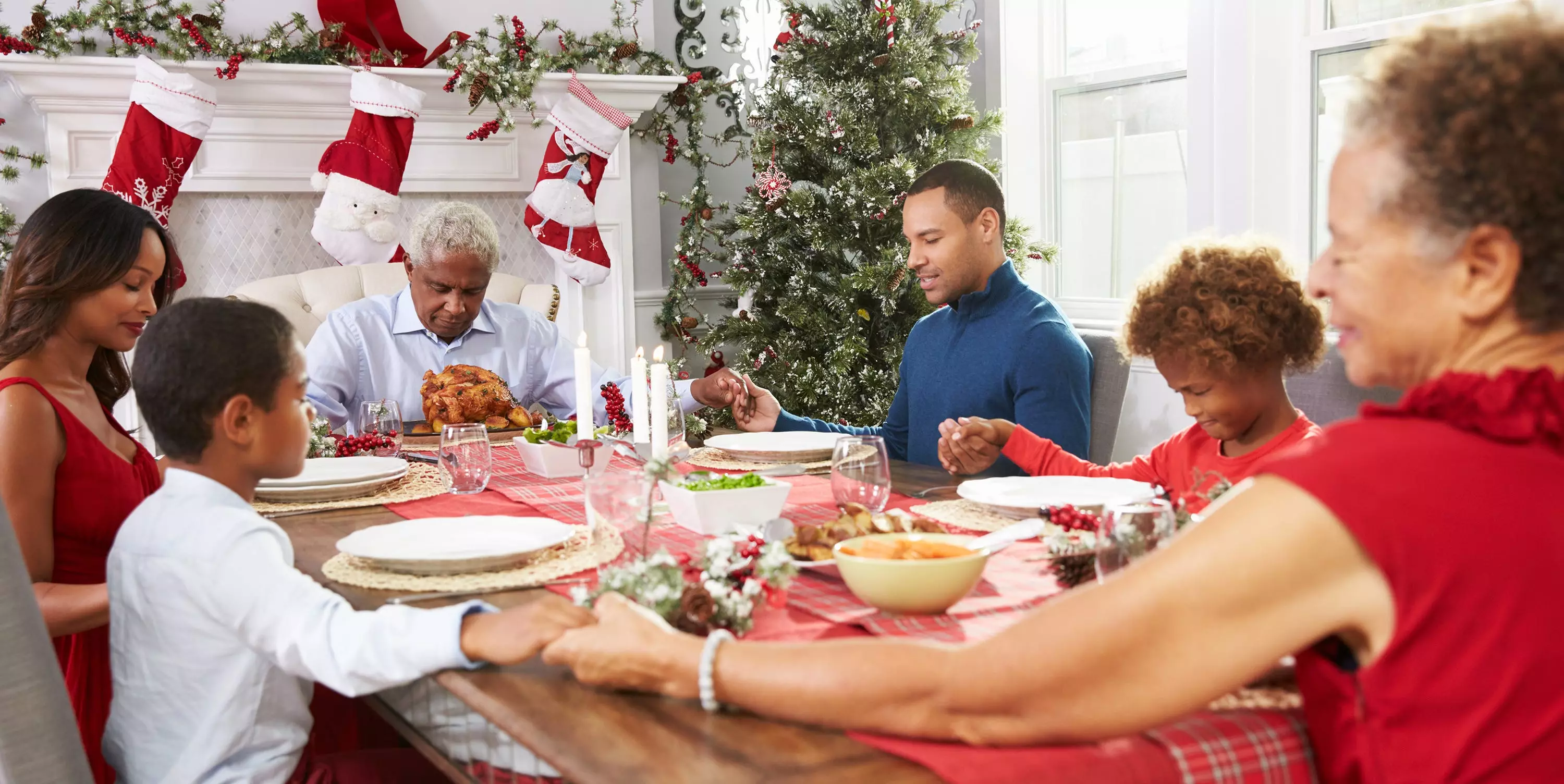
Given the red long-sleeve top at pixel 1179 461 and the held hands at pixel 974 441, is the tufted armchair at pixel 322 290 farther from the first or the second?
the red long-sleeve top at pixel 1179 461

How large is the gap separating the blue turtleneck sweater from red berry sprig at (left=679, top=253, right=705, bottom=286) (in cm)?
212

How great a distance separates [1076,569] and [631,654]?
1.73 feet

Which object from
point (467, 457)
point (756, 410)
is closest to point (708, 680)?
point (467, 457)

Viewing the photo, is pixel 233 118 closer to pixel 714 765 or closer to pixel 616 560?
pixel 616 560

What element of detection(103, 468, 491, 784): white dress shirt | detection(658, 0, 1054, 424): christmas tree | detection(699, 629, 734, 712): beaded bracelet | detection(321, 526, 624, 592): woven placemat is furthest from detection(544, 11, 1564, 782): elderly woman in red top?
detection(658, 0, 1054, 424): christmas tree

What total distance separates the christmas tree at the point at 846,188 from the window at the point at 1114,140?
0.39m

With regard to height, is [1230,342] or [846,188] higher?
[846,188]

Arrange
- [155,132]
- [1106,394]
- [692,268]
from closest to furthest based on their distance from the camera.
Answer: [1106,394] < [155,132] < [692,268]

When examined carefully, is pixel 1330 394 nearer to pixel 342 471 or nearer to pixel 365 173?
pixel 342 471

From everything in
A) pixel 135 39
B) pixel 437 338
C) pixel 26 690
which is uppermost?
pixel 135 39

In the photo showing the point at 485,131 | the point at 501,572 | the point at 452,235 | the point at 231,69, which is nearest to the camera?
the point at 501,572

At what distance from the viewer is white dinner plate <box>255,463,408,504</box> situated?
2006mm

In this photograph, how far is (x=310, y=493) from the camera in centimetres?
201

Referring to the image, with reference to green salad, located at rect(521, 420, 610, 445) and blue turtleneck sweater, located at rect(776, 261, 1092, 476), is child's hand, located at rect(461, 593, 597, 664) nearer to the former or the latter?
green salad, located at rect(521, 420, 610, 445)
